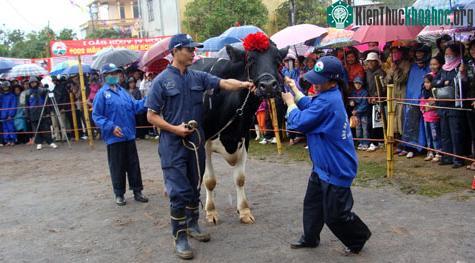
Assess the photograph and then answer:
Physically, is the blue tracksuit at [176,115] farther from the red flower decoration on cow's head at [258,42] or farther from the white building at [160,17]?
the white building at [160,17]

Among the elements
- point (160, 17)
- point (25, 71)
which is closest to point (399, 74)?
point (25, 71)

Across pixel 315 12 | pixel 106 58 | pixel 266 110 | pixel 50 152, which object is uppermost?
pixel 315 12

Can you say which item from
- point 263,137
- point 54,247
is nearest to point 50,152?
point 263,137

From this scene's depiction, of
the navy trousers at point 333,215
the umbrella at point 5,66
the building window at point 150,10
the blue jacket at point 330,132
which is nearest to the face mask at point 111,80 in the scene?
the blue jacket at point 330,132

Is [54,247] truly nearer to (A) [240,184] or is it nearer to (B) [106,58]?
(A) [240,184]

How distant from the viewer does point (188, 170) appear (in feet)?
14.9

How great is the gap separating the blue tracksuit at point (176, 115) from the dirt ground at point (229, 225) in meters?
0.67

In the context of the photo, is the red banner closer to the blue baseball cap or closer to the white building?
the white building

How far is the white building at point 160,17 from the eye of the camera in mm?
A: 28062

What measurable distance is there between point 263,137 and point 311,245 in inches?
268

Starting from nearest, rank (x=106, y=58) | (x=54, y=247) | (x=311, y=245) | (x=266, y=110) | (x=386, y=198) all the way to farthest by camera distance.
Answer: (x=311, y=245) < (x=54, y=247) < (x=386, y=198) < (x=266, y=110) < (x=106, y=58)

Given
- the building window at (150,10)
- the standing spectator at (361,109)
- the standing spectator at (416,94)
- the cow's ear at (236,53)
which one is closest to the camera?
the cow's ear at (236,53)

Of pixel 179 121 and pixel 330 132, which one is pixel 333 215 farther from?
pixel 179 121

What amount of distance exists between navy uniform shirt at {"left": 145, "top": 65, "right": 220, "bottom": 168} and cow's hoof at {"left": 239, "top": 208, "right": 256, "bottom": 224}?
1.30 m
